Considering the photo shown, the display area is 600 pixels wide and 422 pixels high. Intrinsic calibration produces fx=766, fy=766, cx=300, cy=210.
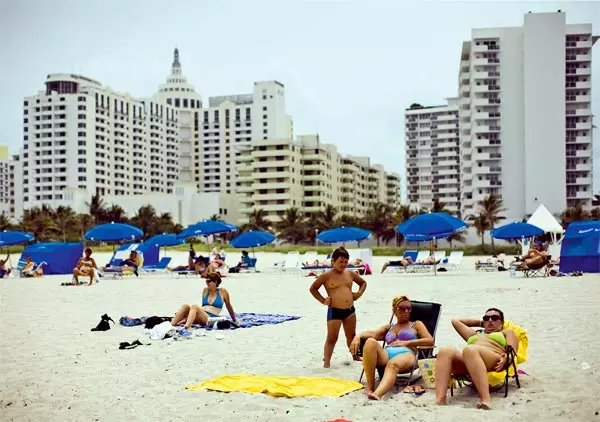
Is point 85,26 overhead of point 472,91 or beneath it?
beneath

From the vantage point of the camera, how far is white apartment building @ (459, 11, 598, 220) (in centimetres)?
6794

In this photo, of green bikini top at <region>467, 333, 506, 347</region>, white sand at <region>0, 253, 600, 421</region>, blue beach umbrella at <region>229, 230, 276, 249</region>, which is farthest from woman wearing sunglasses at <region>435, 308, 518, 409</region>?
blue beach umbrella at <region>229, 230, 276, 249</region>

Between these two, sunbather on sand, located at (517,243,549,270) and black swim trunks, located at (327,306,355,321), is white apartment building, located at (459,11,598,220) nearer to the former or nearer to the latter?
sunbather on sand, located at (517,243,549,270)

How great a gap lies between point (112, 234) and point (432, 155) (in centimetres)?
9060

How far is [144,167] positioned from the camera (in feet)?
407

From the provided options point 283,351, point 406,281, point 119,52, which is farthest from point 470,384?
point 406,281

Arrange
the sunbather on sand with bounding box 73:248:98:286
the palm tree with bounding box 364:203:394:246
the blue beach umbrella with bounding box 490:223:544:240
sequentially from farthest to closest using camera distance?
1. the palm tree with bounding box 364:203:394:246
2. the blue beach umbrella with bounding box 490:223:544:240
3. the sunbather on sand with bounding box 73:248:98:286

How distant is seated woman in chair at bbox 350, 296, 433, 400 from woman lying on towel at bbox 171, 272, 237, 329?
390 cm

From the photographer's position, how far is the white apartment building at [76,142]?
111 m

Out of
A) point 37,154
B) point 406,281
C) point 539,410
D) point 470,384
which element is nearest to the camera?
point 539,410

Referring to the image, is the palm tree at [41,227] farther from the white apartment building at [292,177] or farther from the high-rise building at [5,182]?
the high-rise building at [5,182]

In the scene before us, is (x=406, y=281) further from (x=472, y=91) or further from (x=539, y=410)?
(x=472, y=91)

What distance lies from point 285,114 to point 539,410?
12315 cm

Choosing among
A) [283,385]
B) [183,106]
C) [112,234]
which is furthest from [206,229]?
[183,106]
